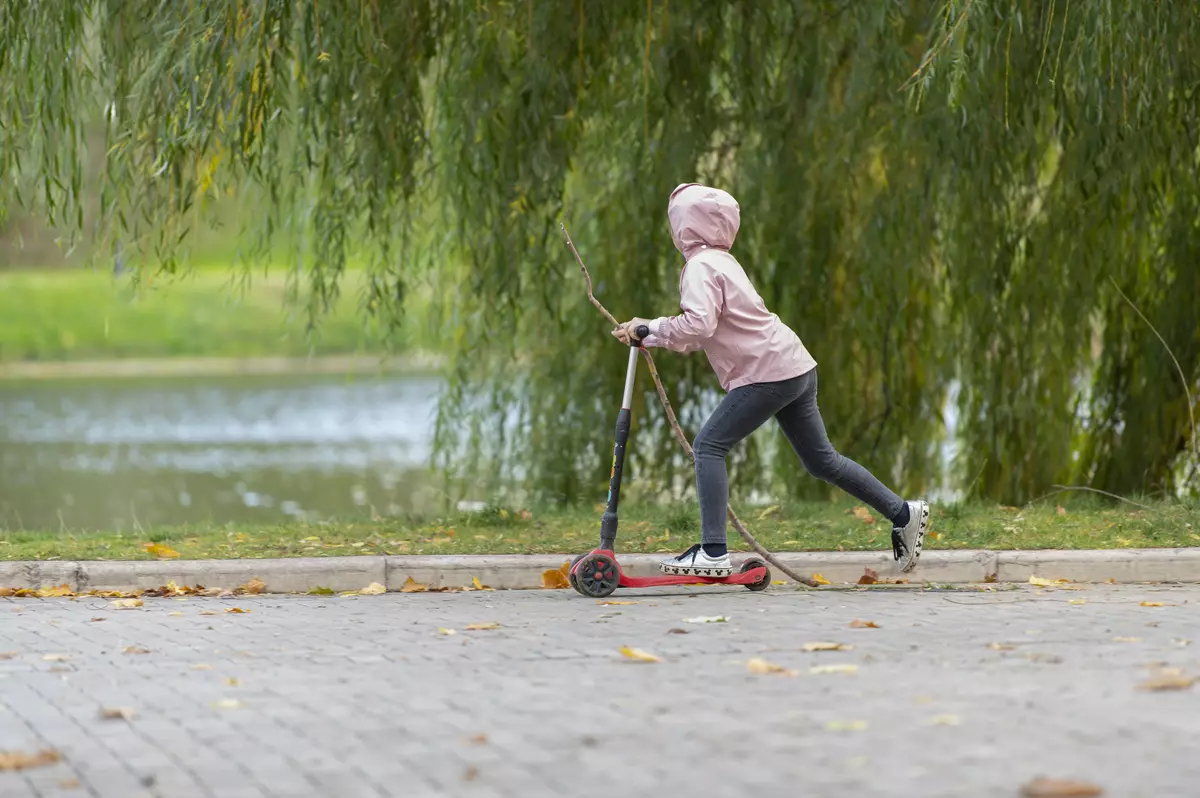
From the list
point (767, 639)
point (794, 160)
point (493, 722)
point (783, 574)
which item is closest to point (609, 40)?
point (794, 160)

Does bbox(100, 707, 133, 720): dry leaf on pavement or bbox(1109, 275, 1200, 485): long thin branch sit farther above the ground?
bbox(1109, 275, 1200, 485): long thin branch

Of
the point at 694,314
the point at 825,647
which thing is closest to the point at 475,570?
the point at 694,314

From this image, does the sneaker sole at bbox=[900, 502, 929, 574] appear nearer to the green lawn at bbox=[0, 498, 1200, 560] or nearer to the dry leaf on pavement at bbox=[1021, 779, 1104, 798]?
the green lawn at bbox=[0, 498, 1200, 560]

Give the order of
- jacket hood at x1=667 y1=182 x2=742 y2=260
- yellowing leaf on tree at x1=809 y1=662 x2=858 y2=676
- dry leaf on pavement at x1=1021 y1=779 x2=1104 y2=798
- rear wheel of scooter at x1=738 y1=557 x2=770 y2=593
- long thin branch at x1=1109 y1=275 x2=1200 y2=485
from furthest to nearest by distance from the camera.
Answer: long thin branch at x1=1109 y1=275 x2=1200 y2=485, rear wheel of scooter at x1=738 y1=557 x2=770 y2=593, jacket hood at x1=667 y1=182 x2=742 y2=260, yellowing leaf on tree at x1=809 y1=662 x2=858 y2=676, dry leaf on pavement at x1=1021 y1=779 x2=1104 y2=798

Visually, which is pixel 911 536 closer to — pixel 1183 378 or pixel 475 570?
pixel 475 570

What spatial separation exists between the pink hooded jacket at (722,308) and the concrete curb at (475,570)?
3.66ft

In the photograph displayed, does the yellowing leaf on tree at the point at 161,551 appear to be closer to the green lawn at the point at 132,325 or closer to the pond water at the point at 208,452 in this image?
the pond water at the point at 208,452

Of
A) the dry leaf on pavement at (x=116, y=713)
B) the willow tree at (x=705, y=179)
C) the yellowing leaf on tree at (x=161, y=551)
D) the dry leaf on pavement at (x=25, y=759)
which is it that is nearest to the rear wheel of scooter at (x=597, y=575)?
the yellowing leaf on tree at (x=161, y=551)

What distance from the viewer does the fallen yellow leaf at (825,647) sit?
562 centimetres

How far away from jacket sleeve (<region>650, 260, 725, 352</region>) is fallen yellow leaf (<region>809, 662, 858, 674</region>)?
1.82 m

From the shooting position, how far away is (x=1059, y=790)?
3779mm

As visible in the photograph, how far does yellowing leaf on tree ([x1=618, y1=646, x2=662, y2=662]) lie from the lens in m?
5.51

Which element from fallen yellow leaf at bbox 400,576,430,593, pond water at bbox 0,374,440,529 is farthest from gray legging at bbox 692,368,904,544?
pond water at bbox 0,374,440,529

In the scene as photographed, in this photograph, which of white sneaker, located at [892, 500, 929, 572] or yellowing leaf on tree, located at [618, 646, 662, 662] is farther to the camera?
white sneaker, located at [892, 500, 929, 572]
